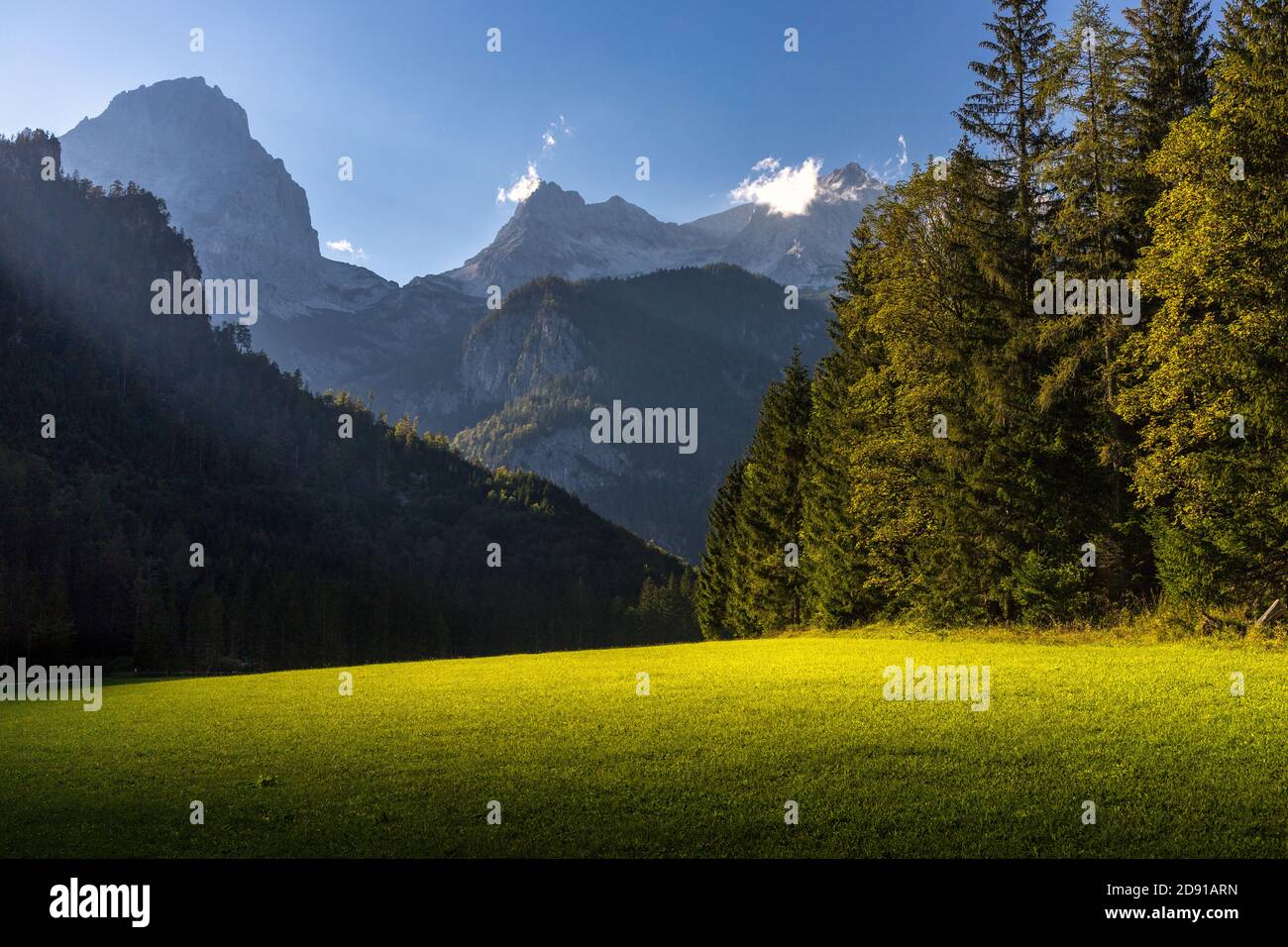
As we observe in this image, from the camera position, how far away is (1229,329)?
25.2 metres

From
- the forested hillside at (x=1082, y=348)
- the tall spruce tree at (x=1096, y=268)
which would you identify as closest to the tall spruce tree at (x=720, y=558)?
the forested hillside at (x=1082, y=348)

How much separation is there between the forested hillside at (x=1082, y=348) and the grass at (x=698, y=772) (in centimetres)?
712

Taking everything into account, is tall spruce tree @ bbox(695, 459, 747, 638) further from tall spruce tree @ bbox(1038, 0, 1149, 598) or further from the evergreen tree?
the evergreen tree

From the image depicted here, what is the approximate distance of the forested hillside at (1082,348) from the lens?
25688 millimetres

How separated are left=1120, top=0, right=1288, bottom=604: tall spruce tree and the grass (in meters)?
4.06

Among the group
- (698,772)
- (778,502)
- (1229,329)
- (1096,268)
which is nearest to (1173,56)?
(1096,268)

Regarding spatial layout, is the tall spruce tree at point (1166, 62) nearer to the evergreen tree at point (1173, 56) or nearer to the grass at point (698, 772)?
the evergreen tree at point (1173, 56)

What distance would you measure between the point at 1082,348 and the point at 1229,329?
23.1ft

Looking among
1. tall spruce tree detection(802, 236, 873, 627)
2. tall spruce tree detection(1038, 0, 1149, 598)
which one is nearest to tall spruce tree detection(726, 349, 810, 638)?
tall spruce tree detection(802, 236, 873, 627)

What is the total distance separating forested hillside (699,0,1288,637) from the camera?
2569 cm

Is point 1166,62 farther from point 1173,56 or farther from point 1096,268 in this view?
point 1096,268

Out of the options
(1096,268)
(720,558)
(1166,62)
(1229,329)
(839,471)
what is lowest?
(720,558)
